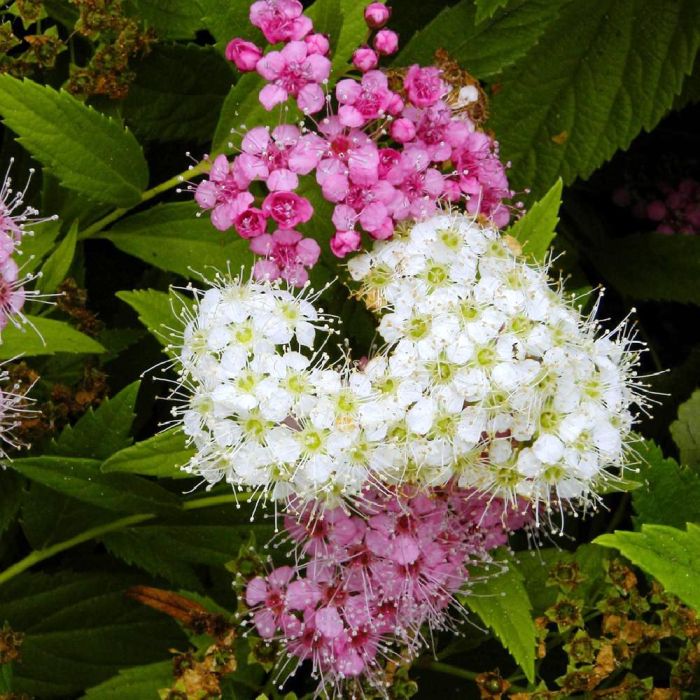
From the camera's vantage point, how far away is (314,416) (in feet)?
5.32

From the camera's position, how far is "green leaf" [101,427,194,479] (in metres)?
1.64

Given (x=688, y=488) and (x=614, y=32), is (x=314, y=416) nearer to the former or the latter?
(x=688, y=488)

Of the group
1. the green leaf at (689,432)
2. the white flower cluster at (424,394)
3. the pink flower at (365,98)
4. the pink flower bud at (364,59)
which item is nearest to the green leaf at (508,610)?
the white flower cluster at (424,394)

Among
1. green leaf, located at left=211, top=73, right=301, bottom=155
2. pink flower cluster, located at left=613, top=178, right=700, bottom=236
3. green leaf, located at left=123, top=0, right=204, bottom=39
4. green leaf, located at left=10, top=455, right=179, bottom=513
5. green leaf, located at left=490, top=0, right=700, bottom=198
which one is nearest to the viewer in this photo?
green leaf, located at left=10, top=455, right=179, bottom=513

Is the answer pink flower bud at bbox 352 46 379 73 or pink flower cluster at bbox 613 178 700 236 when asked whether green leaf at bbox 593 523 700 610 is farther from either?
pink flower cluster at bbox 613 178 700 236

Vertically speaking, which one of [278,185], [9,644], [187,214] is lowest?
[9,644]

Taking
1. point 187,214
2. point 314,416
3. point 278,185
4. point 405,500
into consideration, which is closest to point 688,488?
point 405,500

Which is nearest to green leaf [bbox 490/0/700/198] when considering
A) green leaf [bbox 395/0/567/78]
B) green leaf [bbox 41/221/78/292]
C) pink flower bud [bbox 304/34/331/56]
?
green leaf [bbox 395/0/567/78]

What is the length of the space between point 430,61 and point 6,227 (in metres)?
0.93

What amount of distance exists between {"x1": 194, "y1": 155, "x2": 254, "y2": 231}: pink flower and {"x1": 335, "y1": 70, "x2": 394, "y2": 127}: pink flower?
23 cm

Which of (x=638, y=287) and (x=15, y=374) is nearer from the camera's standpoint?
(x=15, y=374)

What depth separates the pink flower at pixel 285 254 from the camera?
184cm

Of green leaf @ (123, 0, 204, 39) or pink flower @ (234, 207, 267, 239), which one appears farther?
green leaf @ (123, 0, 204, 39)

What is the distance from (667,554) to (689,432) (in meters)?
0.82
